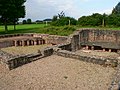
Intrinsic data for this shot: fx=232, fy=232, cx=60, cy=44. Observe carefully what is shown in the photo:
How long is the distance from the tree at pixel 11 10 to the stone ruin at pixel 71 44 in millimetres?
6331

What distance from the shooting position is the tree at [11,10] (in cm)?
3000

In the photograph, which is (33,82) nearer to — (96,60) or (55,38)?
(96,60)

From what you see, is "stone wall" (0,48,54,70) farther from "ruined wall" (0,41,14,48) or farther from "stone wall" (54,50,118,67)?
"ruined wall" (0,41,14,48)

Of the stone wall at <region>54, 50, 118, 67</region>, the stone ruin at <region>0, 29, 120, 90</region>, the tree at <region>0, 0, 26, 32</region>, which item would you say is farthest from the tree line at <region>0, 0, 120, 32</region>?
the stone wall at <region>54, 50, 118, 67</region>

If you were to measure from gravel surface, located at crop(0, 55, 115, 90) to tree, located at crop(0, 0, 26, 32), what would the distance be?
731 inches

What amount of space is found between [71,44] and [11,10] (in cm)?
1487

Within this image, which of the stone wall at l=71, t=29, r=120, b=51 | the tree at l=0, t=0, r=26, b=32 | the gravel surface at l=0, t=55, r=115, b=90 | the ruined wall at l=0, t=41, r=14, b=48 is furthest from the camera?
the tree at l=0, t=0, r=26, b=32

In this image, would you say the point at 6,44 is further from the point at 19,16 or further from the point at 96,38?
the point at 19,16

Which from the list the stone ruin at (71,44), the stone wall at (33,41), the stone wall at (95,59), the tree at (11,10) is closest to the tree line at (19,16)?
the tree at (11,10)

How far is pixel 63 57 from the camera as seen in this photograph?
554 inches

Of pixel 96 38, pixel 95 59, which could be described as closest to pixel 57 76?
pixel 95 59

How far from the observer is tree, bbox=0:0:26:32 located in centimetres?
3000

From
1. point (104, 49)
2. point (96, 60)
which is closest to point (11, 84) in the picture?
point (96, 60)

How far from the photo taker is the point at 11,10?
3050 centimetres
